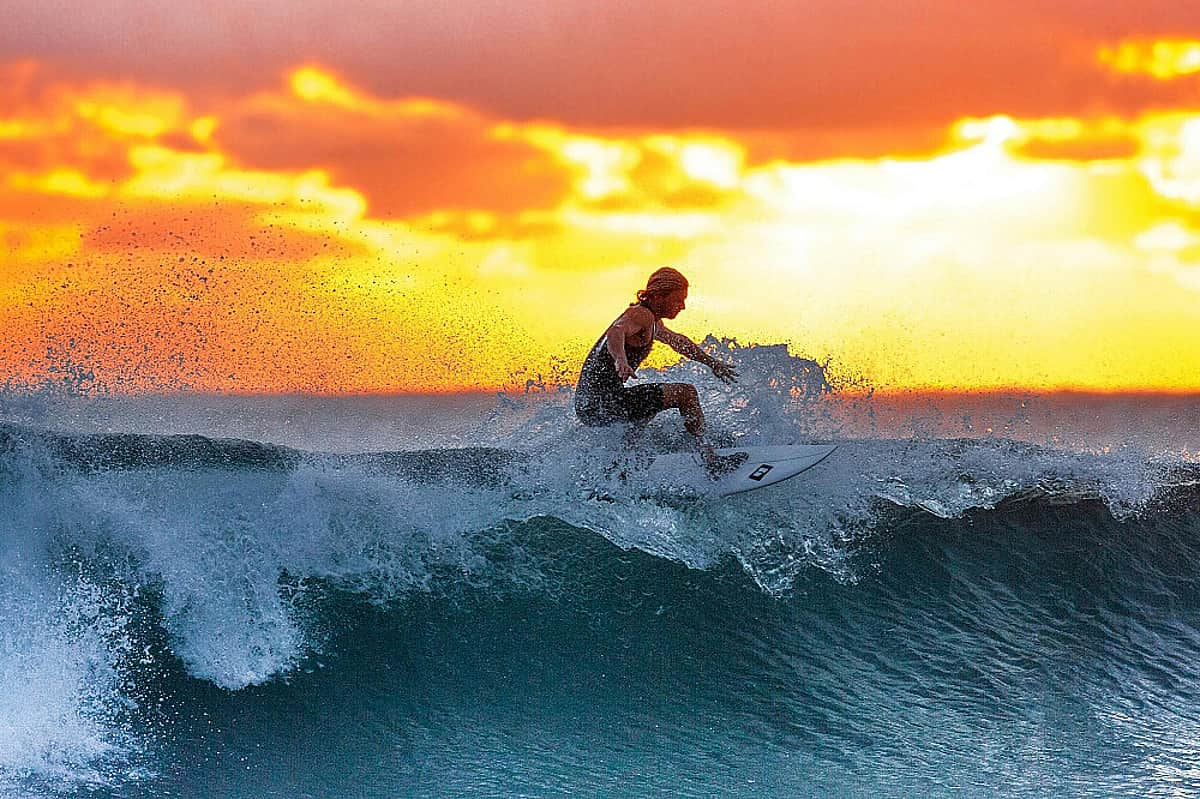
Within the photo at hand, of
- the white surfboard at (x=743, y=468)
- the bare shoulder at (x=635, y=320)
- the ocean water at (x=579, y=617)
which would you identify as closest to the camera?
the ocean water at (x=579, y=617)

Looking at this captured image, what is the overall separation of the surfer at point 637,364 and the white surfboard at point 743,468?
0.59 ft

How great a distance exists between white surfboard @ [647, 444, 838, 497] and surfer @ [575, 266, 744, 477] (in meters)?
0.18

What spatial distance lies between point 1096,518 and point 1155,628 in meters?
1.64

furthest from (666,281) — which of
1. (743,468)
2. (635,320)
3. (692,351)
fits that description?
(743,468)

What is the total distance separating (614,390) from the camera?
21.0ft

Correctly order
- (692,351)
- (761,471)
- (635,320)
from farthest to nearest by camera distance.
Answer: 1. (761,471)
2. (692,351)
3. (635,320)

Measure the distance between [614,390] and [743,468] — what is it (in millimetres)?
1082

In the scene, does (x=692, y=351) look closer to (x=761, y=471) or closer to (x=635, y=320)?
(x=635, y=320)

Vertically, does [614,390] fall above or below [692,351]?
below

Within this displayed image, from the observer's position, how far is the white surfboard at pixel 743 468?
6742 mm

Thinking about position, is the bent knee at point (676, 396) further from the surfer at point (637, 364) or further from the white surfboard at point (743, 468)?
the white surfboard at point (743, 468)

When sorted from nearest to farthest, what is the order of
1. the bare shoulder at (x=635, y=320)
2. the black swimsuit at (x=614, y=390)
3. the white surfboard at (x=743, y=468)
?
the bare shoulder at (x=635, y=320) < the black swimsuit at (x=614, y=390) < the white surfboard at (x=743, y=468)

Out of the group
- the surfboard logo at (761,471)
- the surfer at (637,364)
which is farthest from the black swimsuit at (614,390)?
the surfboard logo at (761,471)

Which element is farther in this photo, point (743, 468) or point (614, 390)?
point (743, 468)
